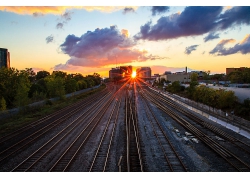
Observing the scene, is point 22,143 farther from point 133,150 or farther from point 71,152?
point 133,150

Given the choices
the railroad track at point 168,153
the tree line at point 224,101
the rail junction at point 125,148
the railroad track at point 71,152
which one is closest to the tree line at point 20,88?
the rail junction at point 125,148

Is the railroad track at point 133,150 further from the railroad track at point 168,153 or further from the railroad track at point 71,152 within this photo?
the railroad track at point 71,152

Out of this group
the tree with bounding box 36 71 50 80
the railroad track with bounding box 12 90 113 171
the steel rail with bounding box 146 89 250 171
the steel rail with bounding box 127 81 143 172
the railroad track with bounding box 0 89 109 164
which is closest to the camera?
the steel rail with bounding box 146 89 250 171

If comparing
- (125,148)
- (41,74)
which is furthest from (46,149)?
(41,74)

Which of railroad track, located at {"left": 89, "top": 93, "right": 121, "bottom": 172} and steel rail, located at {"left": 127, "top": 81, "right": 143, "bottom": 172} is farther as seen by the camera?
steel rail, located at {"left": 127, "top": 81, "right": 143, "bottom": 172}

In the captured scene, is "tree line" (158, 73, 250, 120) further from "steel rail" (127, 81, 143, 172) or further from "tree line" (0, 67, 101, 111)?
"tree line" (0, 67, 101, 111)

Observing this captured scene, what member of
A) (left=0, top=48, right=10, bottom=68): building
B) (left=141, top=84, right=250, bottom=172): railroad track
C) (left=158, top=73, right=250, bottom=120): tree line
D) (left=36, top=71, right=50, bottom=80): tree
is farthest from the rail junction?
(left=36, top=71, right=50, bottom=80): tree

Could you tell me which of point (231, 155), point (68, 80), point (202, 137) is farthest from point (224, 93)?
point (68, 80)

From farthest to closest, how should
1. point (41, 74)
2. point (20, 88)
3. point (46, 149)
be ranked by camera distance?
point (41, 74), point (20, 88), point (46, 149)

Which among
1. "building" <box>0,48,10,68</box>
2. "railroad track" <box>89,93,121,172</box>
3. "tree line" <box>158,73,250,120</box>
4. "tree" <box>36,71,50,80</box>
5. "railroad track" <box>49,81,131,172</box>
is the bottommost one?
"railroad track" <box>89,93,121,172</box>

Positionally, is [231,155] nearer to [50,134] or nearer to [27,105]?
[50,134]

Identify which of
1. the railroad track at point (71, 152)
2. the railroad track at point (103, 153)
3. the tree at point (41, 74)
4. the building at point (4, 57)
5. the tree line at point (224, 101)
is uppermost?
the building at point (4, 57)

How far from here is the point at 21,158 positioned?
1485 centimetres

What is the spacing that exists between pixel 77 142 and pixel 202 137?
1054 centimetres
